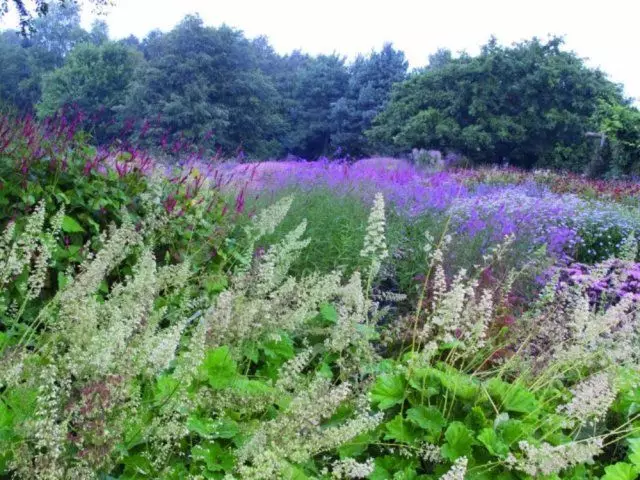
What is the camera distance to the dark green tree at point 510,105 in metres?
33.8

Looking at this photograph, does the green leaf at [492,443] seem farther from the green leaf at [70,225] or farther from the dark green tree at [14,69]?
the dark green tree at [14,69]

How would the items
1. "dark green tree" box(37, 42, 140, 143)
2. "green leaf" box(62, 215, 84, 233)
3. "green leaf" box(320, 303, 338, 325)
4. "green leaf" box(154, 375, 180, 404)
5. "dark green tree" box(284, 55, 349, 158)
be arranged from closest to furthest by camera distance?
"green leaf" box(154, 375, 180, 404), "green leaf" box(62, 215, 84, 233), "green leaf" box(320, 303, 338, 325), "dark green tree" box(37, 42, 140, 143), "dark green tree" box(284, 55, 349, 158)

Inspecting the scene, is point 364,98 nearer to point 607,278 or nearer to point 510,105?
point 510,105

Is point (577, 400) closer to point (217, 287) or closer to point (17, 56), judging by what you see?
point (217, 287)

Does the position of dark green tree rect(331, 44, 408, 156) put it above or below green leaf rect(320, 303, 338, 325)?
above

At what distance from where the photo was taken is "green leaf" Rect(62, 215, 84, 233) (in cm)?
354

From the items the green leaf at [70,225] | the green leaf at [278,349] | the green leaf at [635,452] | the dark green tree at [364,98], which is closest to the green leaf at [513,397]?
the green leaf at [635,452]

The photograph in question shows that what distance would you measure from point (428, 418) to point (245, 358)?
108 centimetres

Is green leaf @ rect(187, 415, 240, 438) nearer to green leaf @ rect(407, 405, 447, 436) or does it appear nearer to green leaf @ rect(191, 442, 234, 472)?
green leaf @ rect(191, 442, 234, 472)

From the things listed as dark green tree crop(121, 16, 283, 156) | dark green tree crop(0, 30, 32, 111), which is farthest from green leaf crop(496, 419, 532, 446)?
dark green tree crop(0, 30, 32, 111)

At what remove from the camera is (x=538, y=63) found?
3456cm

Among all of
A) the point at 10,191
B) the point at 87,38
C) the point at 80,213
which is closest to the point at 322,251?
the point at 80,213

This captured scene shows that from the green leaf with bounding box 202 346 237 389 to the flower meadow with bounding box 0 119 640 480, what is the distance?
0.01 metres

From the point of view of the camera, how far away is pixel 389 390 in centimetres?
290
